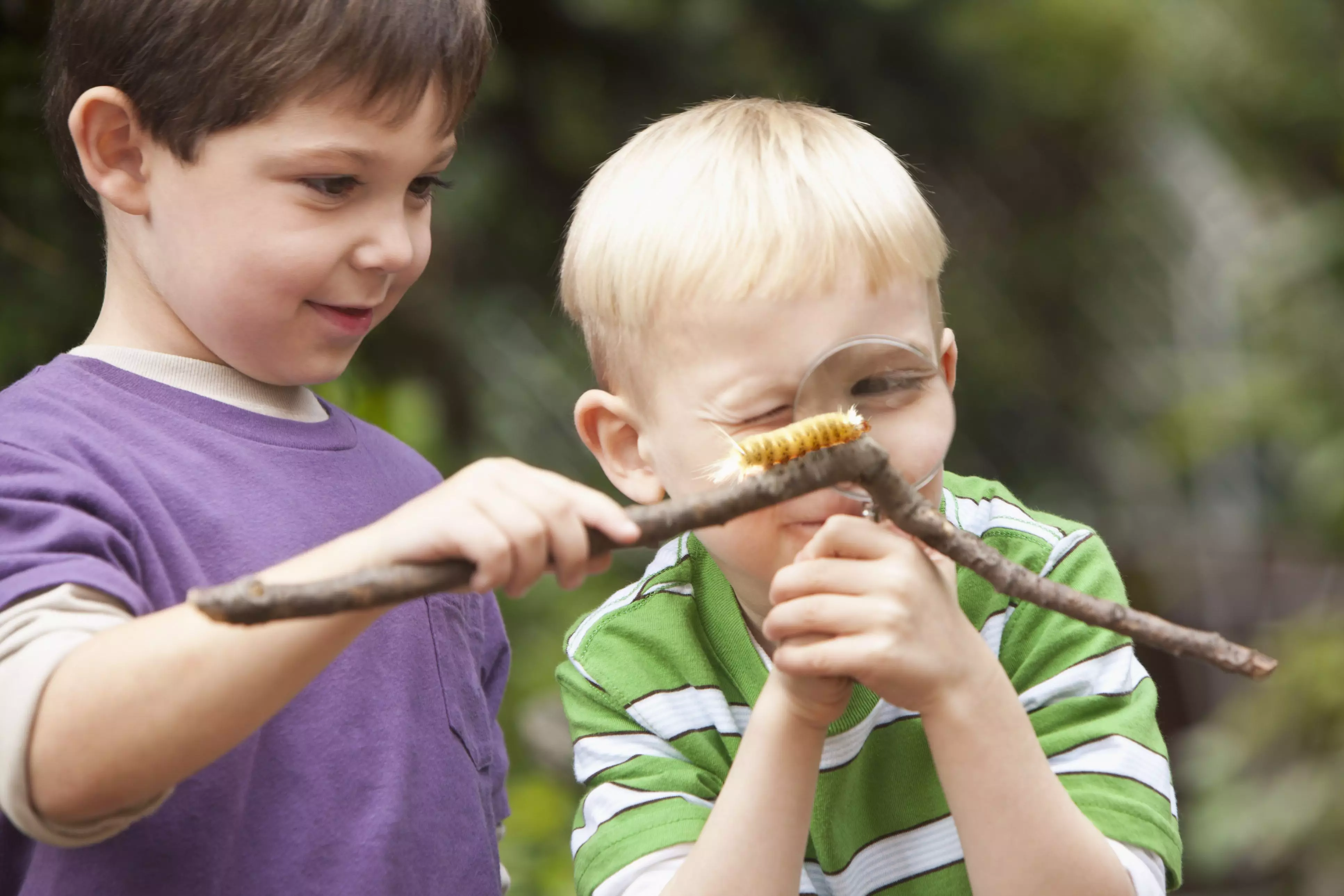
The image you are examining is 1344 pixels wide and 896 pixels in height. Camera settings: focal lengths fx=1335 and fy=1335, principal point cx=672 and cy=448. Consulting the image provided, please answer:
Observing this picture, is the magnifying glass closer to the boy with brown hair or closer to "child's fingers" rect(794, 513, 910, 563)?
"child's fingers" rect(794, 513, 910, 563)

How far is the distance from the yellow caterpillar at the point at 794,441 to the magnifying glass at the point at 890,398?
111 millimetres

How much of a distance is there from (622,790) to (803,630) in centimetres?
33

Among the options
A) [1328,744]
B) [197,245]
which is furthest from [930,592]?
[1328,744]

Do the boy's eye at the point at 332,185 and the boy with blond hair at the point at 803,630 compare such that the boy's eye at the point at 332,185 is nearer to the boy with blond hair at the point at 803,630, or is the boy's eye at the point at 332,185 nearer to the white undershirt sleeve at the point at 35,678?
the boy with blond hair at the point at 803,630

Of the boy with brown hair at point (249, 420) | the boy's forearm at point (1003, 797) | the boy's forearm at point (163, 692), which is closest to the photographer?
the boy's forearm at point (163, 692)

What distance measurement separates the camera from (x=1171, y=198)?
736 centimetres

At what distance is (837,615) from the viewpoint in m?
1.12

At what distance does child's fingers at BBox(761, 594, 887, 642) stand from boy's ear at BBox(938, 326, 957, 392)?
34 cm

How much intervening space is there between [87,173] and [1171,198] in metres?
6.88

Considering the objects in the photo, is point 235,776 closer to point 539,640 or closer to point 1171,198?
point 539,640

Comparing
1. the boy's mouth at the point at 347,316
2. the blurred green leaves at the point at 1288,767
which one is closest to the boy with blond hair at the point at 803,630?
the boy's mouth at the point at 347,316

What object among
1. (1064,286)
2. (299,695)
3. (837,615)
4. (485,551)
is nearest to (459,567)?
(485,551)

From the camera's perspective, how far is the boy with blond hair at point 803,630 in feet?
3.77

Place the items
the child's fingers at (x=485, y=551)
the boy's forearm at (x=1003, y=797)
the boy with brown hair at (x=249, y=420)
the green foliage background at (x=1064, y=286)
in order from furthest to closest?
the green foliage background at (x=1064, y=286) → the boy with brown hair at (x=249, y=420) → the boy's forearm at (x=1003, y=797) → the child's fingers at (x=485, y=551)
